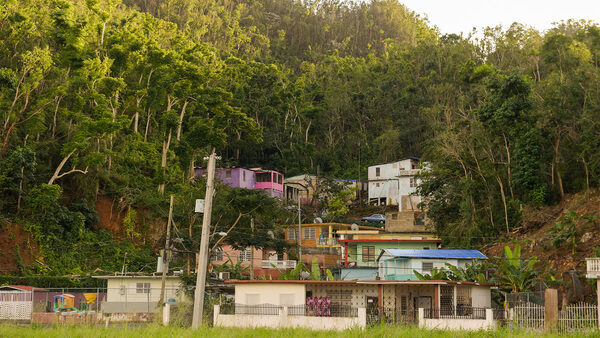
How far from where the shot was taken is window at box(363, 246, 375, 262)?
1813 inches

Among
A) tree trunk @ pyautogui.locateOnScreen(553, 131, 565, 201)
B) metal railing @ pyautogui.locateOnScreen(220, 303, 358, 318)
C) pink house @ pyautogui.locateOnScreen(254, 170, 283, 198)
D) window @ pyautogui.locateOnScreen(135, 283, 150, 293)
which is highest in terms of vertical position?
pink house @ pyautogui.locateOnScreen(254, 170, 283, 198)

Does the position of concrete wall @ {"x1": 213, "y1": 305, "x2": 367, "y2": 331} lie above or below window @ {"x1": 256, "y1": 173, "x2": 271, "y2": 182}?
below

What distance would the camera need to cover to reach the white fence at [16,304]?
33.4 meters

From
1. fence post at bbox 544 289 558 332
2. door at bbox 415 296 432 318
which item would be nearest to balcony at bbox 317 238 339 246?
door at bbox 415 296 432 318

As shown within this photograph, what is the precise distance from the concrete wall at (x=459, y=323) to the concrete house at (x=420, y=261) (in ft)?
29.4

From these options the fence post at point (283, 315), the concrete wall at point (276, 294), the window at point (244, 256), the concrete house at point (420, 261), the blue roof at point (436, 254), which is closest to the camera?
the fence post at point (283, 315)

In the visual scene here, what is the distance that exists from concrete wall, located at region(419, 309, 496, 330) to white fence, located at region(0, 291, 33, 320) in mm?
19330

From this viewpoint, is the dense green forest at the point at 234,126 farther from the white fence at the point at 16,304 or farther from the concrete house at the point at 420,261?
the white fence at the point at 16,304

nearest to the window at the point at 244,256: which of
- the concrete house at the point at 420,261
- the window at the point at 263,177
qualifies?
the concrete house at the point at 420,261

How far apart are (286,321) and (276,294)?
12.4 ft

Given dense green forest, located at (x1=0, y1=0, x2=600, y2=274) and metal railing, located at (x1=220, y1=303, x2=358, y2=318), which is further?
dense green forest, located at (x1=0, y1=0, x2=600, y2=274)

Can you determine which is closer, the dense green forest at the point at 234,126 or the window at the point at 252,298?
the window at the point at 252,298

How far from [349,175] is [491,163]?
3302 cm

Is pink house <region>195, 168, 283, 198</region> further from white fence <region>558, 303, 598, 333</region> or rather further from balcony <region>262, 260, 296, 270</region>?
white fence <region>558, 303, 598, 333</region>
